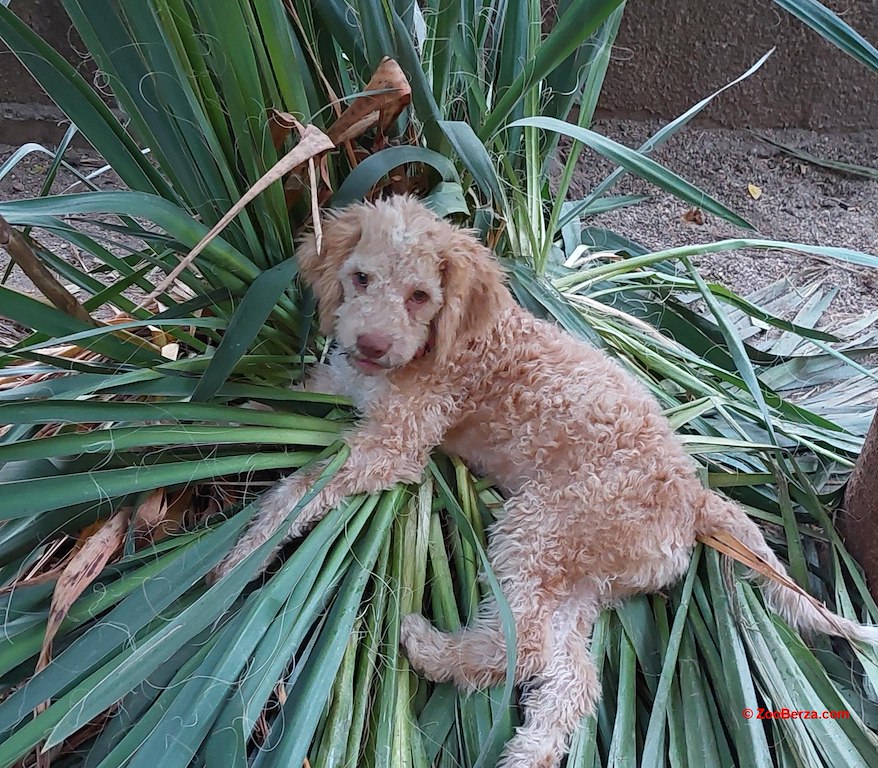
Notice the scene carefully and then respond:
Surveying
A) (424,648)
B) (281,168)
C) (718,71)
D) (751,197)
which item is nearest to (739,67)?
(718,71)

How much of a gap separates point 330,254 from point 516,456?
1.55ft

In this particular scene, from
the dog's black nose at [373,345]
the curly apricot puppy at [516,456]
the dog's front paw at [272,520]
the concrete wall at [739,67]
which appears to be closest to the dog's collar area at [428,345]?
the curly apricot puppy at [516,456]

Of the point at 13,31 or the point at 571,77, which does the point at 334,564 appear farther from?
the point at 571,77

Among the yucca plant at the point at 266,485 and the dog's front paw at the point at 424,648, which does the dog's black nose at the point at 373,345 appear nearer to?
the yucca plant at the point at 266,485

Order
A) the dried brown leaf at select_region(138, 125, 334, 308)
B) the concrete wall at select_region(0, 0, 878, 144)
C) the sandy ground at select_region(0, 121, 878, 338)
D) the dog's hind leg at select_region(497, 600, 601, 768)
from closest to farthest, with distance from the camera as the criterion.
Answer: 1. the dried brown leaf at select_region(138, 125, 334, 308)
2. the dog's hind leg at select_region(497, 600, 601, 768)
3. the sandy ground at select_region(0, 121, 878, 338)
4. the concrete wall at select_region(0, 0, 878, 144)

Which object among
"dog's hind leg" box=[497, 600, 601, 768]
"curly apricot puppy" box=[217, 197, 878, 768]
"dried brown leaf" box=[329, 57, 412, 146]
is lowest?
"dog's hind leg" box=[497, 600, 601, 768]

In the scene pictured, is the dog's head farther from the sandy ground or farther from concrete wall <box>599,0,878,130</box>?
concrete wall <box>599,0,878,130</box>

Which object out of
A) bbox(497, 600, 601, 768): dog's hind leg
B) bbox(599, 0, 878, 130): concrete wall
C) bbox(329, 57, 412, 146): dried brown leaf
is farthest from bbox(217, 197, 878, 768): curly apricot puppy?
bbox(599, 0, 878, 130): concrete wall

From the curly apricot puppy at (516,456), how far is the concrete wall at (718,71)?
193 centimetres

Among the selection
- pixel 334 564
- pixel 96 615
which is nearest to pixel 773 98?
pixel 334 564

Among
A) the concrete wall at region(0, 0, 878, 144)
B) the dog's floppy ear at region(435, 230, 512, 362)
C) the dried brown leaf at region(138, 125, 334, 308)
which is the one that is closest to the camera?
the dried brown leaf at region(138, 125, 334, 308)

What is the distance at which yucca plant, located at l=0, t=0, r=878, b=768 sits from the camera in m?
0.88

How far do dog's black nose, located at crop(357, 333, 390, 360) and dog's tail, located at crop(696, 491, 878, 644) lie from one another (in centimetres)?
59

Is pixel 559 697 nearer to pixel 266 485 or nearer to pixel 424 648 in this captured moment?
pixel 424 648
